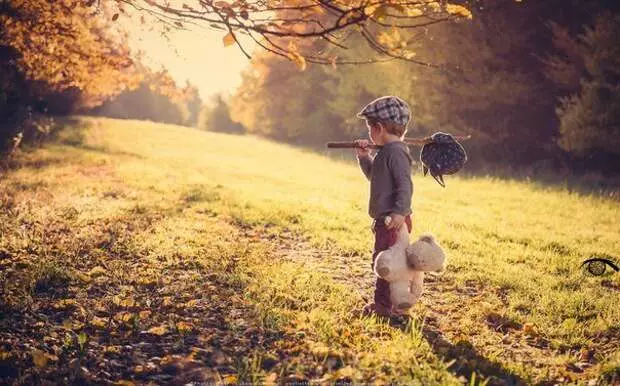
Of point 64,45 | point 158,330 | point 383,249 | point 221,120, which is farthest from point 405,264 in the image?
point 221,120

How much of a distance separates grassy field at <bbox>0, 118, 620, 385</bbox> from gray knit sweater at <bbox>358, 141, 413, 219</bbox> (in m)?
0.99

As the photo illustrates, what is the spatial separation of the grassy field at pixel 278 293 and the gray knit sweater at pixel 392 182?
0.99 meters

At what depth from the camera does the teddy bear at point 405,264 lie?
158 inches

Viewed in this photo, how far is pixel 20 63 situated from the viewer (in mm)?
8992

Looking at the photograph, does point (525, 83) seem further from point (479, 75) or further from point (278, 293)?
point (278, 293)

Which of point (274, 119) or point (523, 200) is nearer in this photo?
point (523, 200)

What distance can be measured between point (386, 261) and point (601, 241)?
522 cm

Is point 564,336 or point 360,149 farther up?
point 360,149

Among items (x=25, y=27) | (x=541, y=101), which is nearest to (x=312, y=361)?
(x=25, y=27)

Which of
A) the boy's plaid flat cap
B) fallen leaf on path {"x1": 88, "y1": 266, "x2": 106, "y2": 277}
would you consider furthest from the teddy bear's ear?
fallen leaf on path {"x1": 88, "y1": 266, "x2": 106, "y2": 277}

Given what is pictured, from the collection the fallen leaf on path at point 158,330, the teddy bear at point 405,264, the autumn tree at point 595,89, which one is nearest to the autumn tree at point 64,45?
the fallen leaf on path at point 158,330

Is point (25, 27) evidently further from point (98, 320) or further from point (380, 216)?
point (380, 216)

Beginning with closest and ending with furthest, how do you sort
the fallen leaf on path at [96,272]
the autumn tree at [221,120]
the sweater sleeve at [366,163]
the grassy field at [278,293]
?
1. the grassy field at [278,293]
2. the sweater sleeve at [366,163]
3. the fallen leaf on path at [96,272]
4. the autumn tree at [221,120]

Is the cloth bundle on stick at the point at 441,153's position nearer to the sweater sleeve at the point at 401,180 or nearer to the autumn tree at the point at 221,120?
the sweater sleeve at the point at 401,180
